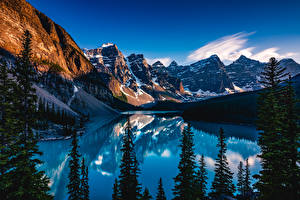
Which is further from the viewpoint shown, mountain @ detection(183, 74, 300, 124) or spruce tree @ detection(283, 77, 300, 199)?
mountain @ detection(183, 74, 300, 124)

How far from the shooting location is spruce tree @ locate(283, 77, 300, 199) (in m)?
8.70

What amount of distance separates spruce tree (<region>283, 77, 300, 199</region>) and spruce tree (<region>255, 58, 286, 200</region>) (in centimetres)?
21

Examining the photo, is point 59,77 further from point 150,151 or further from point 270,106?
point 270,106

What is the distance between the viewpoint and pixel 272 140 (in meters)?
10.7

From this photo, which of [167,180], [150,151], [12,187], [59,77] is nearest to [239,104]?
[150,151]

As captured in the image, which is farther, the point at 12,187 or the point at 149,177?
the point at 149,177

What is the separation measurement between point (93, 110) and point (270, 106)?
6128 inches

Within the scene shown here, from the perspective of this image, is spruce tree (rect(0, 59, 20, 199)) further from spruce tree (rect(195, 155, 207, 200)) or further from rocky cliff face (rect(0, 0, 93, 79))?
rocky cliff face (rect(0, 0, 93, 79))

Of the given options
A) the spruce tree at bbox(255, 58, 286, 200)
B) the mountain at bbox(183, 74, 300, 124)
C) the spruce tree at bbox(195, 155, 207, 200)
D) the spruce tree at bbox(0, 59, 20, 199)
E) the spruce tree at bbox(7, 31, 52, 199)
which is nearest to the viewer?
the spruce tree at bbox(0, 59, 20, 199)

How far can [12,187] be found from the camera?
9.23 meters

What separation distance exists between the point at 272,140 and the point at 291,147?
1.67 m

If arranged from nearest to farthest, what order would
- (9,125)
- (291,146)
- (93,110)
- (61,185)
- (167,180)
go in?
1. (291,146)
2. (9,125)
3. (61,185)
4. (167,180)
5. (93,110)

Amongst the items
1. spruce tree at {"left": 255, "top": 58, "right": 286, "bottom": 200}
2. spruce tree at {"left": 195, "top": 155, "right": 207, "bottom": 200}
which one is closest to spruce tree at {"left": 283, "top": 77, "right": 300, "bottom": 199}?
spruce tree at {"left": 255, "top": 58, "right": 286, "bottom": 200}

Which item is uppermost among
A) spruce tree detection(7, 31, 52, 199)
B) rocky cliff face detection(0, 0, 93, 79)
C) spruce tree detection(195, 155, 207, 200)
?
rocky cliff face detection(0, 0, 93, 79)
